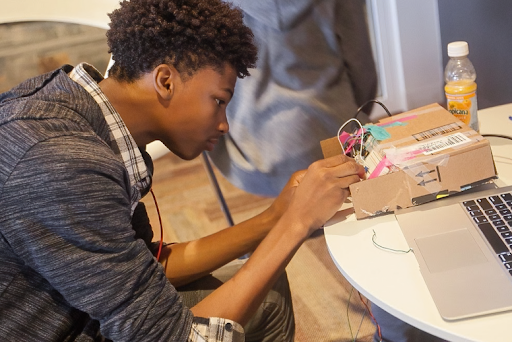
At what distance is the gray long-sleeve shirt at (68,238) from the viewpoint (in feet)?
2.41

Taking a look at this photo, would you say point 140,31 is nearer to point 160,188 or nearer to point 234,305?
→ point 234,305

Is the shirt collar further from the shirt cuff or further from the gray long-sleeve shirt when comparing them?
the shirt cuff

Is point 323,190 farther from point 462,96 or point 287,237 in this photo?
point 462,96

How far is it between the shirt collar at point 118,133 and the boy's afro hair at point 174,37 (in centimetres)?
5

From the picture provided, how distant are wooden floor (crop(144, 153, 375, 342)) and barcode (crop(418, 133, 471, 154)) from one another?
72cm

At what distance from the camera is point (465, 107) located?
1001mm

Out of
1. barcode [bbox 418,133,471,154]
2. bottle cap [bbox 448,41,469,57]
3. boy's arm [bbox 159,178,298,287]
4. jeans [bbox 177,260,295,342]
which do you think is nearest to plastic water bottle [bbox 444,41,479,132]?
bottle cap [bbox 448,41,469,57]

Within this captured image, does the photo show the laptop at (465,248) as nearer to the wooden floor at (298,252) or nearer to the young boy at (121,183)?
the young boy at (121,183)

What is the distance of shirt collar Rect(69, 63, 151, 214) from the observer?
0.89 metres

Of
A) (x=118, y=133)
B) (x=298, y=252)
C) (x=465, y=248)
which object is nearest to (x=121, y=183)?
(x=118, y=133)

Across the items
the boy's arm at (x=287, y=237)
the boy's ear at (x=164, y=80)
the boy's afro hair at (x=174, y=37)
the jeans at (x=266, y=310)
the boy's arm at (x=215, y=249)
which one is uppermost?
the boy's afro hair at (x=174, y=37)

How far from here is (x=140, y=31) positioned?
35.5 inches

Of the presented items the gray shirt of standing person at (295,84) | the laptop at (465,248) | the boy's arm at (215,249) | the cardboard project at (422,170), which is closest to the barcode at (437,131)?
the cardboard project at (422,170)

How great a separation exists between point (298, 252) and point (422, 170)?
1077 mm
